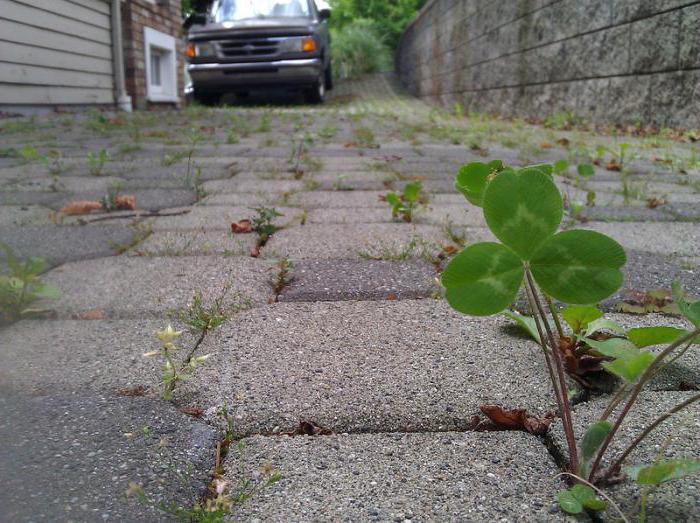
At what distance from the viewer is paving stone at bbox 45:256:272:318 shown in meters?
1.48

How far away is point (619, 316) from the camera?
141cm

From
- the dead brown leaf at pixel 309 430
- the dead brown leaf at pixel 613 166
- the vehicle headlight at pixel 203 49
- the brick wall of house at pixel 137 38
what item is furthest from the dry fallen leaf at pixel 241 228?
the vehicle headlight at pixel 203 49

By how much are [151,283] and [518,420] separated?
104 cm

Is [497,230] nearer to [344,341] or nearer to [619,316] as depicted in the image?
[344,341]

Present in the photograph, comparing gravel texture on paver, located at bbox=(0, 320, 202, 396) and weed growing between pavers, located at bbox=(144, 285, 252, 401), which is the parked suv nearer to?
weed growing between pavers, located at bbox=(144, 285, 252, 401)

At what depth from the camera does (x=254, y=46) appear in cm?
1020

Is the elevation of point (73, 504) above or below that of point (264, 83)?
below

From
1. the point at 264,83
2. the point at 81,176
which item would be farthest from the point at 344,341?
the point at 264,83

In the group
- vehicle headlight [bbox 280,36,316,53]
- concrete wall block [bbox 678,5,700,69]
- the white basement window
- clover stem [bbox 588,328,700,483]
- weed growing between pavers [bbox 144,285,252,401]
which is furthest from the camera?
vehicle headlight [bbox 280,36,316,53]

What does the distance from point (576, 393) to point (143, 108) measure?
9441 millimetres

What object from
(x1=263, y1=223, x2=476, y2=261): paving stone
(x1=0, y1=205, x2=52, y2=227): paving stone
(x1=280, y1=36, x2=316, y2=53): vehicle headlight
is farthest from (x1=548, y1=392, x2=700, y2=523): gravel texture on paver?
(x1=280, y1=36, x2=316, y2=53): vehicle headlight

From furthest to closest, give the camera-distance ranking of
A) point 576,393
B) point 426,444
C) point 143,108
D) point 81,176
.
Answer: point 143,108, point 81,176, point 576,393, point 426,444

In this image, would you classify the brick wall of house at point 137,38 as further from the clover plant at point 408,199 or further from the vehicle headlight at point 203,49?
the clover plant at point 408,199

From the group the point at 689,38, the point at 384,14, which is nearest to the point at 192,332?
the point at 689,38
